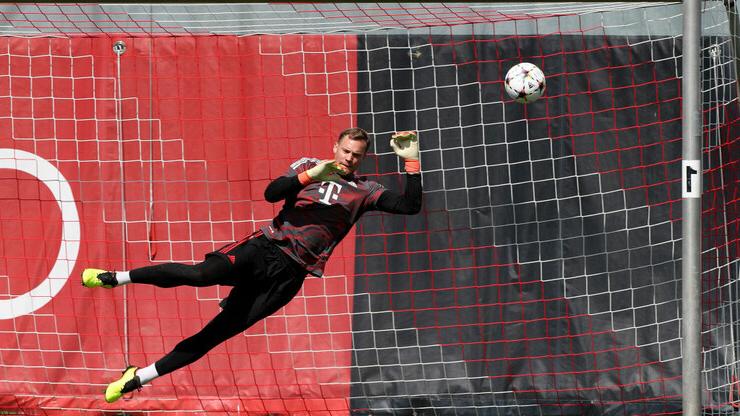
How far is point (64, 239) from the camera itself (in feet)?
24.4

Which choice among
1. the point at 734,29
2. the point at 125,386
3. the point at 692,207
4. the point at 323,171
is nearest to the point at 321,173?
the point at 323,171

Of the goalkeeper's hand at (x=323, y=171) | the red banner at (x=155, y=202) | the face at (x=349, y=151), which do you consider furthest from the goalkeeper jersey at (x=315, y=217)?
the red banner at (x=155, y=202)

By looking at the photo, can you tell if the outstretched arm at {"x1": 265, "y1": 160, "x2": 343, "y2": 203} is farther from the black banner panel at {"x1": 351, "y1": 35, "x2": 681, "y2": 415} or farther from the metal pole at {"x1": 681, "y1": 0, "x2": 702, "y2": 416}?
the black banner panel at {"x1": 351, "y1": 35, "x2": 681, "y2": 415}

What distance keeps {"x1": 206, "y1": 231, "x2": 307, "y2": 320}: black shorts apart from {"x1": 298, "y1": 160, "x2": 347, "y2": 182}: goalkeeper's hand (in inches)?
22.0

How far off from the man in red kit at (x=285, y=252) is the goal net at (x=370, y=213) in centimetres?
187

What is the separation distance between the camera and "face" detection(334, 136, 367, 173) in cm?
524

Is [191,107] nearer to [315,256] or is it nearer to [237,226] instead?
[237,226]

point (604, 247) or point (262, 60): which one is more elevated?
point (262, 60)

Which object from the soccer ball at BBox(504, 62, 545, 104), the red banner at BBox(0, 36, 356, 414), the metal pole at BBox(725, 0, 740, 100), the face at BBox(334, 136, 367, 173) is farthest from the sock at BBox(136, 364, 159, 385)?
the metal pole at BBox(725, 0, 740, 100)

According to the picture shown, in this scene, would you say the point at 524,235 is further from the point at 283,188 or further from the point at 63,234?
the point at 63,234

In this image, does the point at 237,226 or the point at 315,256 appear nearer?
the point at 315,256

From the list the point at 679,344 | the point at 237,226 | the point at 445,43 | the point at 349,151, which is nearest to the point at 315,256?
the point at 349,151

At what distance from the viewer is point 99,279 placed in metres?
5.52

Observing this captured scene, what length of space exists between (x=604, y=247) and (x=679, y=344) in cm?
93
